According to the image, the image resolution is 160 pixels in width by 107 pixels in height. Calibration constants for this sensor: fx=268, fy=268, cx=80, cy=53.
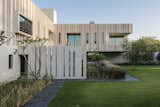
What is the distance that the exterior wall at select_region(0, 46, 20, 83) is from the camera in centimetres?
Result: 1499

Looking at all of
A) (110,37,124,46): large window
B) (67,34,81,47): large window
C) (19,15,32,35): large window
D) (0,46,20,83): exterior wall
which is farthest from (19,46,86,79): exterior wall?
(67,34,81,47): large window

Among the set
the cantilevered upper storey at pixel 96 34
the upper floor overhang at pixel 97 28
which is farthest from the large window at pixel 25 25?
the upper floor overhang at pixel 97 28

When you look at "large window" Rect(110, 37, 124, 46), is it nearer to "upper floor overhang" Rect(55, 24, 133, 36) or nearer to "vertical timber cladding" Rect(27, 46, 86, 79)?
"upper floor overhang" Rect(55, 24, 133, 36)

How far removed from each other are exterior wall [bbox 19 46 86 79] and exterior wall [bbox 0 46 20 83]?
1339mm

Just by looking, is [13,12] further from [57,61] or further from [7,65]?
[57,61]

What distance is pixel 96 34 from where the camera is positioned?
128ft

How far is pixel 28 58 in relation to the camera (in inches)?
754

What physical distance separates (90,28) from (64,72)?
67.9 ft

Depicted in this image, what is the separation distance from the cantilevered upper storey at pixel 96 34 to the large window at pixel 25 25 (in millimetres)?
16996

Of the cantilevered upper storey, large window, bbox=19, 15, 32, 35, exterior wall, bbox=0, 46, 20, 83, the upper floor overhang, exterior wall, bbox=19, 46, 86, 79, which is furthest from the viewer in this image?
the upper floor overhang

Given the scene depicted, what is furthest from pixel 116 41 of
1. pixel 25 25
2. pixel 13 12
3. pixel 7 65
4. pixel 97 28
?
pixel 7 65

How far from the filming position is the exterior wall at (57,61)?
747 inches

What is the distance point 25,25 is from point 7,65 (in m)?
4.54

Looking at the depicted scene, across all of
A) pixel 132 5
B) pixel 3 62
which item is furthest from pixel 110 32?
pixel 3 62
